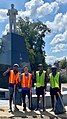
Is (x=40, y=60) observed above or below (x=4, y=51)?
above

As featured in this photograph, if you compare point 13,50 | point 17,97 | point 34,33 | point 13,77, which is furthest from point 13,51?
point 34,33

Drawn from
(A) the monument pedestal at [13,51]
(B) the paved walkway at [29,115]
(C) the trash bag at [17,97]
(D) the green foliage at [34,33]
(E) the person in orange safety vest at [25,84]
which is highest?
(D) the green foliage at [34,33]

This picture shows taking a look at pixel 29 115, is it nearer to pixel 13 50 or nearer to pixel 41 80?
pixel 41 80

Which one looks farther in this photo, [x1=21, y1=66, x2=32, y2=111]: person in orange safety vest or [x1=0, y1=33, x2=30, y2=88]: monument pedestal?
[x1=0, y1=33, x2=30, y2=88]: monument pedestal

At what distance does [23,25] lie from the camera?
4597cm

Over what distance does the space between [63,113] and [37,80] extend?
156 cm

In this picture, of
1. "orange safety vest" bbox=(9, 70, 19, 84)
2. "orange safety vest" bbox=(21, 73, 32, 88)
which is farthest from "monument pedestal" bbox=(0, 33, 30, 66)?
"orange safety vest" bbox=(21, 73, 32, 88)

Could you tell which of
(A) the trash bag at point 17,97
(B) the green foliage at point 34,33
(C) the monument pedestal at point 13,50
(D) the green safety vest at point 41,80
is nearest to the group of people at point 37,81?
(D) the green safety vest at point 41,80

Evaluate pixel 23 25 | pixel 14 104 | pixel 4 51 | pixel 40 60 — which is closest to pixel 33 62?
pixel 40 60

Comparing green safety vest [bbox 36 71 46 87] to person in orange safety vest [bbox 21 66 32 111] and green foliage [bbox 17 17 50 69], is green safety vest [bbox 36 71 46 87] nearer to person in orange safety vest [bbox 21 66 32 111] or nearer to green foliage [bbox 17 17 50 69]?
person in orange safety vest [bbox 21 66 32 111]

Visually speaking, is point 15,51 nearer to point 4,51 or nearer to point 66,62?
point 4,51

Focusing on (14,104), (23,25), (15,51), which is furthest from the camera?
(23,25)

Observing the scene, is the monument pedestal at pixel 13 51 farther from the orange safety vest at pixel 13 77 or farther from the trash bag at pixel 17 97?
the orange safety vest at pixel 13 77

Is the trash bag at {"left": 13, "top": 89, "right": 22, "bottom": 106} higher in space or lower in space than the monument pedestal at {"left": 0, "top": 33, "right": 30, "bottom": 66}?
lower
